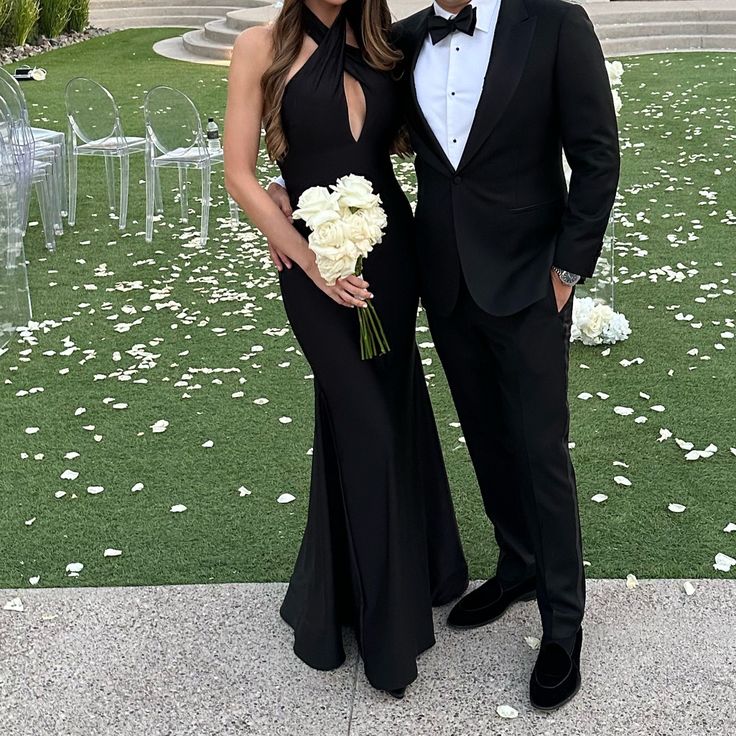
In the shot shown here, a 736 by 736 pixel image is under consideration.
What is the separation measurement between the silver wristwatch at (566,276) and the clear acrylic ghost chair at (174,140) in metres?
5.54

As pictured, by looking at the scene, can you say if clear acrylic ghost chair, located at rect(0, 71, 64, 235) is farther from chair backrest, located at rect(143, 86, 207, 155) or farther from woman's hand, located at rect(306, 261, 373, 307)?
woman's hand, located at rect(306, 261, 373, 307)

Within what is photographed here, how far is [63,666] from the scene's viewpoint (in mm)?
3227

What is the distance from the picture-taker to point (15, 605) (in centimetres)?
355

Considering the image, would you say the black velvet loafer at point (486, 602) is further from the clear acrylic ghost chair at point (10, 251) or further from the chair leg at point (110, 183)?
the chair leg at point (110, 183)

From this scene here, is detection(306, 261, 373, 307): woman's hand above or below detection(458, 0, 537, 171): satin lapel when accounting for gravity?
below

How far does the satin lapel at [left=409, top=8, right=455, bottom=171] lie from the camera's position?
2.75m

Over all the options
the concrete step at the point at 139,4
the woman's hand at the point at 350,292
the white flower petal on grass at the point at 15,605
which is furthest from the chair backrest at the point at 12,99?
the concrete step at the point at 139,4

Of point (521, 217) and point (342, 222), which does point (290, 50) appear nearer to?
point (342, 222)

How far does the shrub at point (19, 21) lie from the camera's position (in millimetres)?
17078

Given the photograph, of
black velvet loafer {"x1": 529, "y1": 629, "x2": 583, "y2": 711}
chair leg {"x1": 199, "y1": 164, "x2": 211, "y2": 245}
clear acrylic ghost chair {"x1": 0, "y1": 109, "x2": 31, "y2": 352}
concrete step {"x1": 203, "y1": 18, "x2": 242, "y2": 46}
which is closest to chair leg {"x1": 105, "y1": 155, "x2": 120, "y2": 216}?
chair leg {"x1": 199, "y1": 164, "x2": 211, "y2": 245}

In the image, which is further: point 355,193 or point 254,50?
point 254,50

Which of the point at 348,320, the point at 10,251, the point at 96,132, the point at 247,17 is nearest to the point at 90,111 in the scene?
the point at 96,132

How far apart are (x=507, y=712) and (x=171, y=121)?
6.31m

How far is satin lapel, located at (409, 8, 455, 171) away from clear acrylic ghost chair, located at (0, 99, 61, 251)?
3.88 metres
